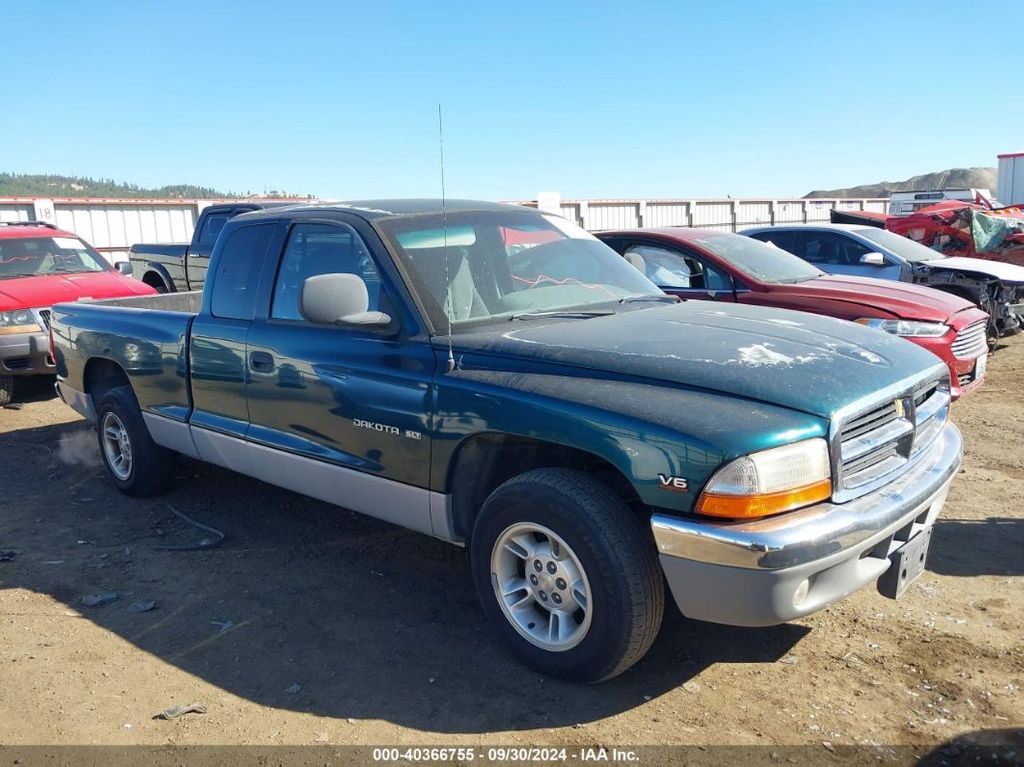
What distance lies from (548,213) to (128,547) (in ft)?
10.5

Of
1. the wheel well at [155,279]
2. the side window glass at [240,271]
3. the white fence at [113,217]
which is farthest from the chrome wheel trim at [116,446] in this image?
the white fence at [113,217]

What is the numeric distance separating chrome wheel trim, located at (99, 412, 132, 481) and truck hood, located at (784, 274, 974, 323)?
535cm

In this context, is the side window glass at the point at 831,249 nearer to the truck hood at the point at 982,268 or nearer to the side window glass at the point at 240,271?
the truck hood at the point at 982,268

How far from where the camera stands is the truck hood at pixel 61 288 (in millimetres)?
8852

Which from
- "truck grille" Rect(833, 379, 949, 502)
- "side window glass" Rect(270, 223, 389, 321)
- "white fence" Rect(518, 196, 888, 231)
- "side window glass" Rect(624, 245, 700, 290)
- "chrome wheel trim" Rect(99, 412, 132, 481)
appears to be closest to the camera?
"truck grille" Rect(833, 379, 949, 502)

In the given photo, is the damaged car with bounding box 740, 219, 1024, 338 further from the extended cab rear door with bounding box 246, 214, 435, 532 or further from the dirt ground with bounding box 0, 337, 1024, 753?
the extended cab rear door with bounding box 246, 214, 435, 532

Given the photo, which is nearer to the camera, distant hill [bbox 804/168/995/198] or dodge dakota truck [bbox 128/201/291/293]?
dodge dakota truck [bbox 128/201/291/293]

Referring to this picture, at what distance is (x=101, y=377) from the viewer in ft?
20.3

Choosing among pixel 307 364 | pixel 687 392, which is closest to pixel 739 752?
pixel 687 392

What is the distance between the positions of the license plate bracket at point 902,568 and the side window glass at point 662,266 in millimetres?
4623

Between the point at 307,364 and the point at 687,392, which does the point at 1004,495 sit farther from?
the point at 307,364

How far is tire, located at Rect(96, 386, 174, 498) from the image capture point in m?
5.66

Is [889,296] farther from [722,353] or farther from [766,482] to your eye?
[766,482]

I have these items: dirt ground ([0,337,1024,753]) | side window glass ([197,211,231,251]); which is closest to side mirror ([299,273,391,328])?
dirt ground ([0,337,1024,753])
